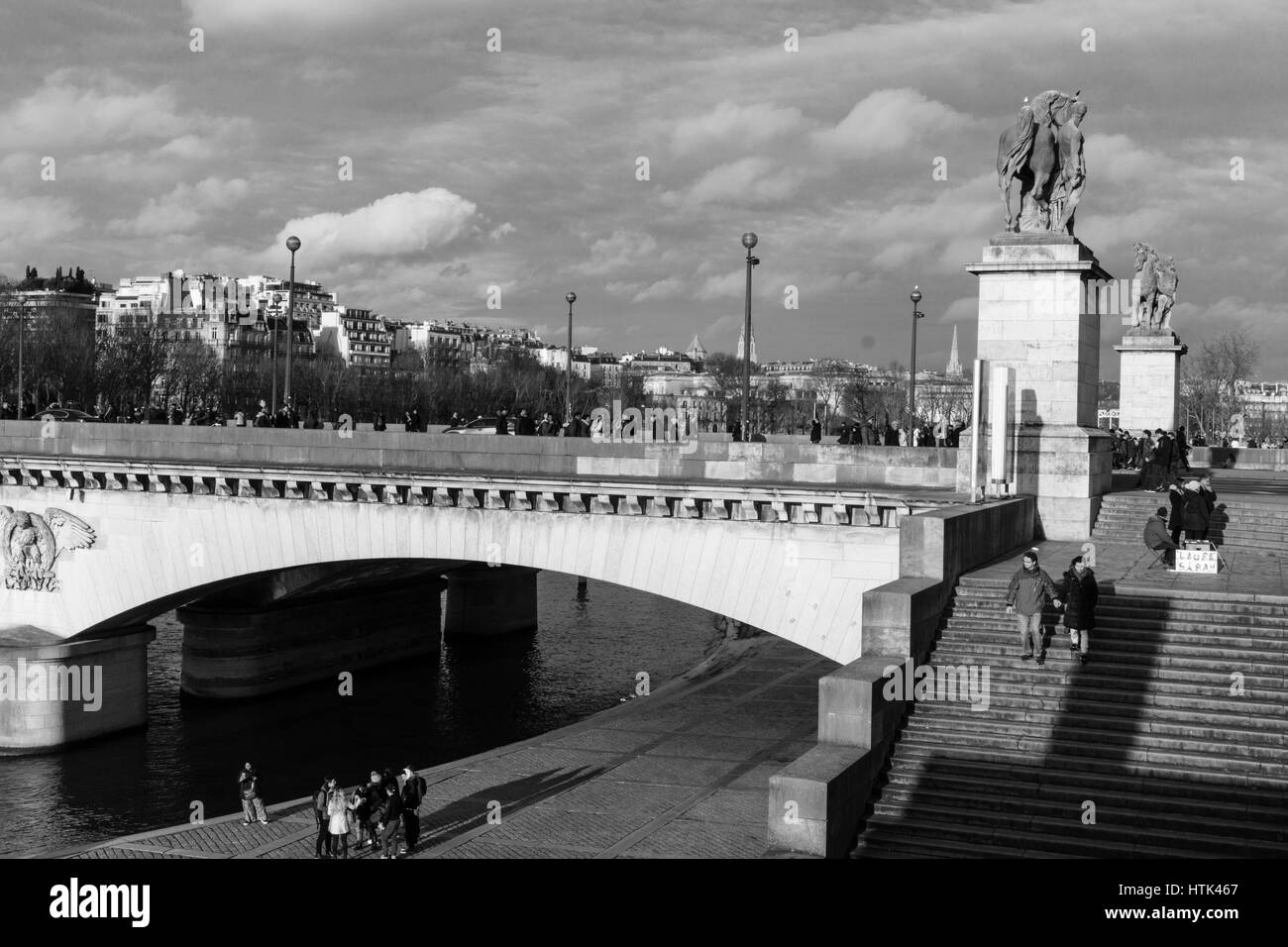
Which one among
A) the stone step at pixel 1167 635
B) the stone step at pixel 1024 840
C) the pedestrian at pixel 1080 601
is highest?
the pedestrian at pixel 1080 601

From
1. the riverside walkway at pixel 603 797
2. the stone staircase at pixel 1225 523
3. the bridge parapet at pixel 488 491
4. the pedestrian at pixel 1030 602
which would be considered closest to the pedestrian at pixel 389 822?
the riverside walkway at pixel 603 797

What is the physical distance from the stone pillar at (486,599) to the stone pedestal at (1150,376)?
20.2m

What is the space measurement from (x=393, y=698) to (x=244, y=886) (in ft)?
96.5

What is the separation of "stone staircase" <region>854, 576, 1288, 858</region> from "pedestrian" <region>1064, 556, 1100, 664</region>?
440mm

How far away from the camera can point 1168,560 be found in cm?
1886

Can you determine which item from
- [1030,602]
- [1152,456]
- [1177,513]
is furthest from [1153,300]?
[1030,602]

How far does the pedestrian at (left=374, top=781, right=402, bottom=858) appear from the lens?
1880 centimetres

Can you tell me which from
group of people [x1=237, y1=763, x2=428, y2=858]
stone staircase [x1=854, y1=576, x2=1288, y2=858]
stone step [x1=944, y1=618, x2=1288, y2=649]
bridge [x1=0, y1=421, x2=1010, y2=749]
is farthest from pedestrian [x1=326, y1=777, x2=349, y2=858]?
stone step [x1=944, y1=618, x2=1288, y2=649]

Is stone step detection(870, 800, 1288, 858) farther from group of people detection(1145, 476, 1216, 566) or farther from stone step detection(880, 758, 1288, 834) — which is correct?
group of people detection(1145, 476, 1216, 566)

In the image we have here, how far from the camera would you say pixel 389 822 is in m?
19.0

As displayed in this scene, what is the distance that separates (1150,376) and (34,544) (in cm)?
2997

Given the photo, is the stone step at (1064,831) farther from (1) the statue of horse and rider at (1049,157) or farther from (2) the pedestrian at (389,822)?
(1) the statue of horse and rider at (1049,157)

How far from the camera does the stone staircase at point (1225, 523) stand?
840 inches

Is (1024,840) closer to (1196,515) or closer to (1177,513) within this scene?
(1196,515)
